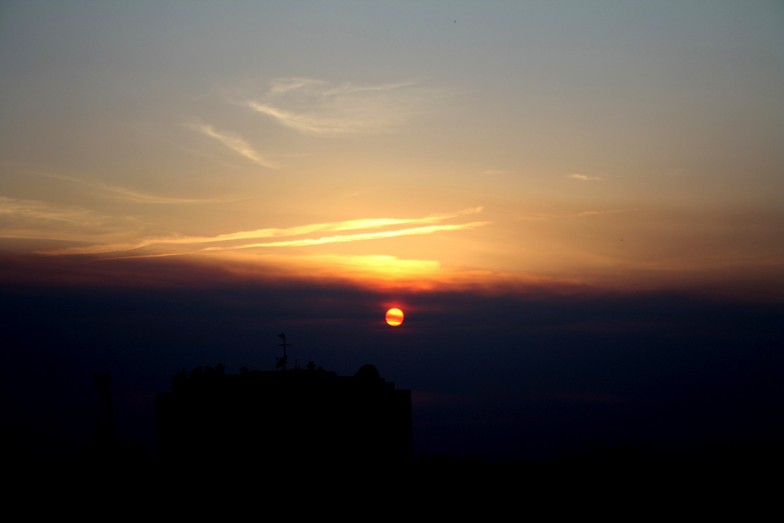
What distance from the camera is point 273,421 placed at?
63.5 meters

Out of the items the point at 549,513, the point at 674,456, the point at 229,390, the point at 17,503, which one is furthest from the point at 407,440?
the point at 17,503

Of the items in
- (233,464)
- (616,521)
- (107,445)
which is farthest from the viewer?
(107,445)

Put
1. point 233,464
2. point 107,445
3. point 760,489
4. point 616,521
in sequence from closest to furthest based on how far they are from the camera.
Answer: point 616,521 → point 760,489 → point 233,464 → point 107,445

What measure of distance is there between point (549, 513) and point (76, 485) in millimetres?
23319

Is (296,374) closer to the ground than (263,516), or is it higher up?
higher up

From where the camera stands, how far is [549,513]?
47.5m

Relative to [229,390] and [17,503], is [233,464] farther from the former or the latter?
[17,503]

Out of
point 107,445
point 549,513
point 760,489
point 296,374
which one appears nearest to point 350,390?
point 296,374

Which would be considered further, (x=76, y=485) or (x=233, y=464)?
(x=233, y=464)

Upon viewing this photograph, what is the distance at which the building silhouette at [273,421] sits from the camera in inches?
2473

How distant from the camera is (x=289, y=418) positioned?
63812 millimetres

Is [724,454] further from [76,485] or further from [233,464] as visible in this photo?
[76,485]

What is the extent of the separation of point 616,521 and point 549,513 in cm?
350

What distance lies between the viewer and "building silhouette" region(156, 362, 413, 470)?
206 feet
